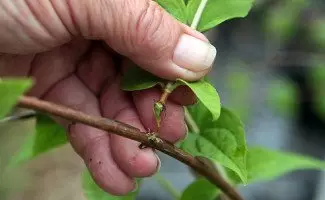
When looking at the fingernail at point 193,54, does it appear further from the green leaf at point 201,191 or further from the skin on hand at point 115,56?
the green leaf at point 201,191

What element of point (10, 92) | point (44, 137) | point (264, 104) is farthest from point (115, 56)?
point (264, 104)

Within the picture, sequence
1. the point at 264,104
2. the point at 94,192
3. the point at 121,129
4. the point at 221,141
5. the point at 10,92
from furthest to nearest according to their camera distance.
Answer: the point at 264,104 < the point at 94,192 < the point at 221,141 < the point at 121,129 < the point at 10,92

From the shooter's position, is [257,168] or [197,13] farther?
[257,168]

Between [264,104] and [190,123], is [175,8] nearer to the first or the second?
[190,123]

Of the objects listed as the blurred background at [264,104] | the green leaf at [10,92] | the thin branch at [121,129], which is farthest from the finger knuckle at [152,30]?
the blurred background at [264,104]

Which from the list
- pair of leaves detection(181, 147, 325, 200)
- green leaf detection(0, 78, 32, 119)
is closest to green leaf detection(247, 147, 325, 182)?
pair of leaves detection(181, 147, 325, 200)

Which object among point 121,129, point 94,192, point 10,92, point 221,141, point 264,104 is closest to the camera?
point 10,92

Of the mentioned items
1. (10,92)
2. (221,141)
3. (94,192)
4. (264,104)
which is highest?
(10,92)

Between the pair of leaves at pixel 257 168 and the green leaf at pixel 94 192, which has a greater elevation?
the pair of leaves at pixel 257 168
